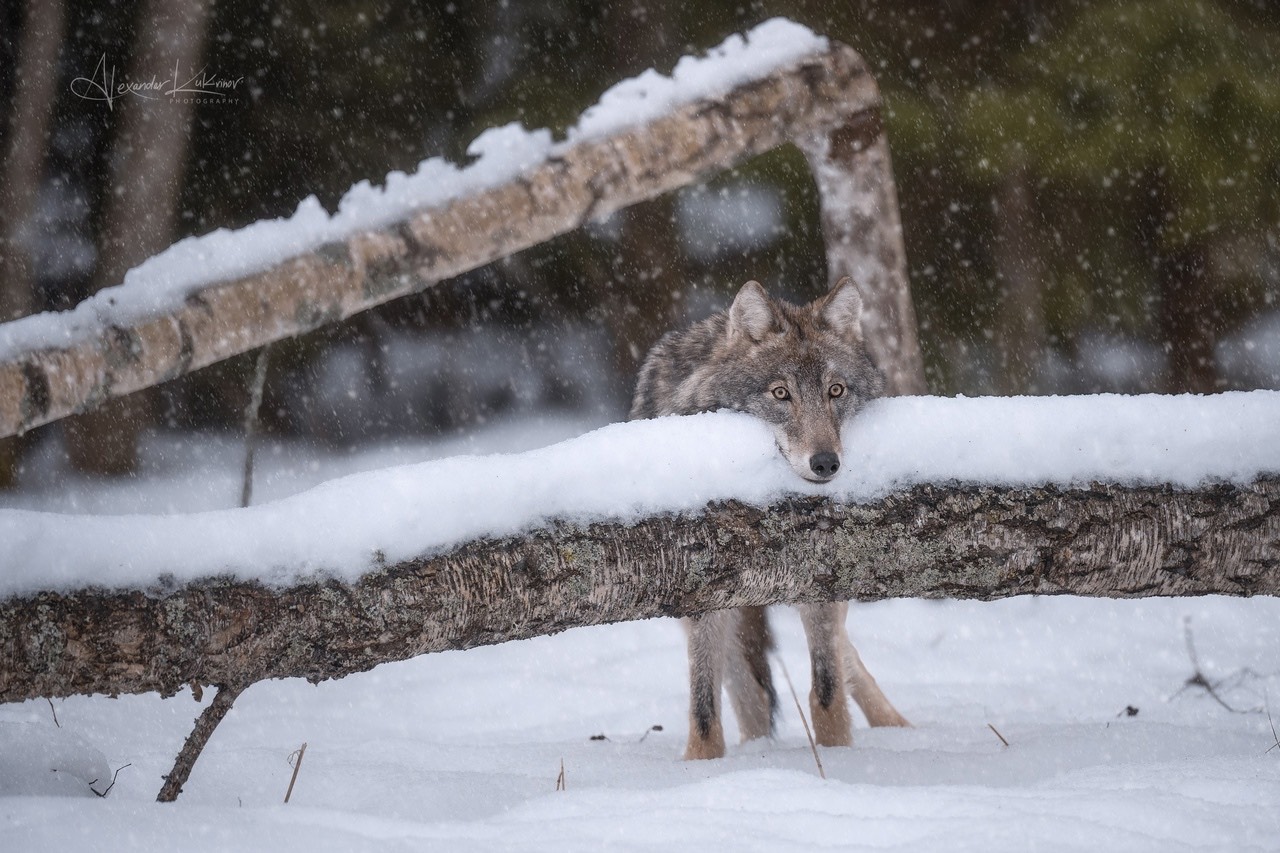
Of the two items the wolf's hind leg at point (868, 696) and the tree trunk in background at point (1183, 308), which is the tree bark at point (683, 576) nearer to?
the wolf's hind leg at point (868, 696)

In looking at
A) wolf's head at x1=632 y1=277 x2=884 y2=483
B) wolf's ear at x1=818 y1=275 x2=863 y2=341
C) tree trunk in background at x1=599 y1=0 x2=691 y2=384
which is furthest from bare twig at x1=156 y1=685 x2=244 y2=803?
tree trunk in background at x1=599 y1=0 x2=691 y2=384

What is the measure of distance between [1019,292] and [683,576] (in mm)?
7516

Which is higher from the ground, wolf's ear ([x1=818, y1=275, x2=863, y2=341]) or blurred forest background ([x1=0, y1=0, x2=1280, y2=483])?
blurred forest background ([x1=0, y1=0, x2=1280, y2=483])

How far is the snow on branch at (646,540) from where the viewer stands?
6.70 ft

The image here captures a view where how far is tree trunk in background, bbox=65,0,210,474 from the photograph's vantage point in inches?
293

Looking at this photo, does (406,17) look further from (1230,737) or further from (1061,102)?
(1230,737)

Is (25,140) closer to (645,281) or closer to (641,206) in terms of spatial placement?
(641,206)

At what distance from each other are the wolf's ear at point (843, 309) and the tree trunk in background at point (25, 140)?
6914 mm

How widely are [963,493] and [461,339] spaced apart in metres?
7.23

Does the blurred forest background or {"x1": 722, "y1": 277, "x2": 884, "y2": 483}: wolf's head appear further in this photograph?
the blurred forest background

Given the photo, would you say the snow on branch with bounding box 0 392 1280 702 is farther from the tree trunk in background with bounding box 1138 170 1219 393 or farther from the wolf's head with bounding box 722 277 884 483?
the tree trunk in background with bounding box 1138 170 1219 393

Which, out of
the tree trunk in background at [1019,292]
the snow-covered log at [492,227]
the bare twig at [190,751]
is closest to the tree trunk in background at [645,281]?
the snow-covered log at [492,227]

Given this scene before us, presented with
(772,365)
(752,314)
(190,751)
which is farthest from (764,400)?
(190,751)

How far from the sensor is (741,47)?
6.07 metres
